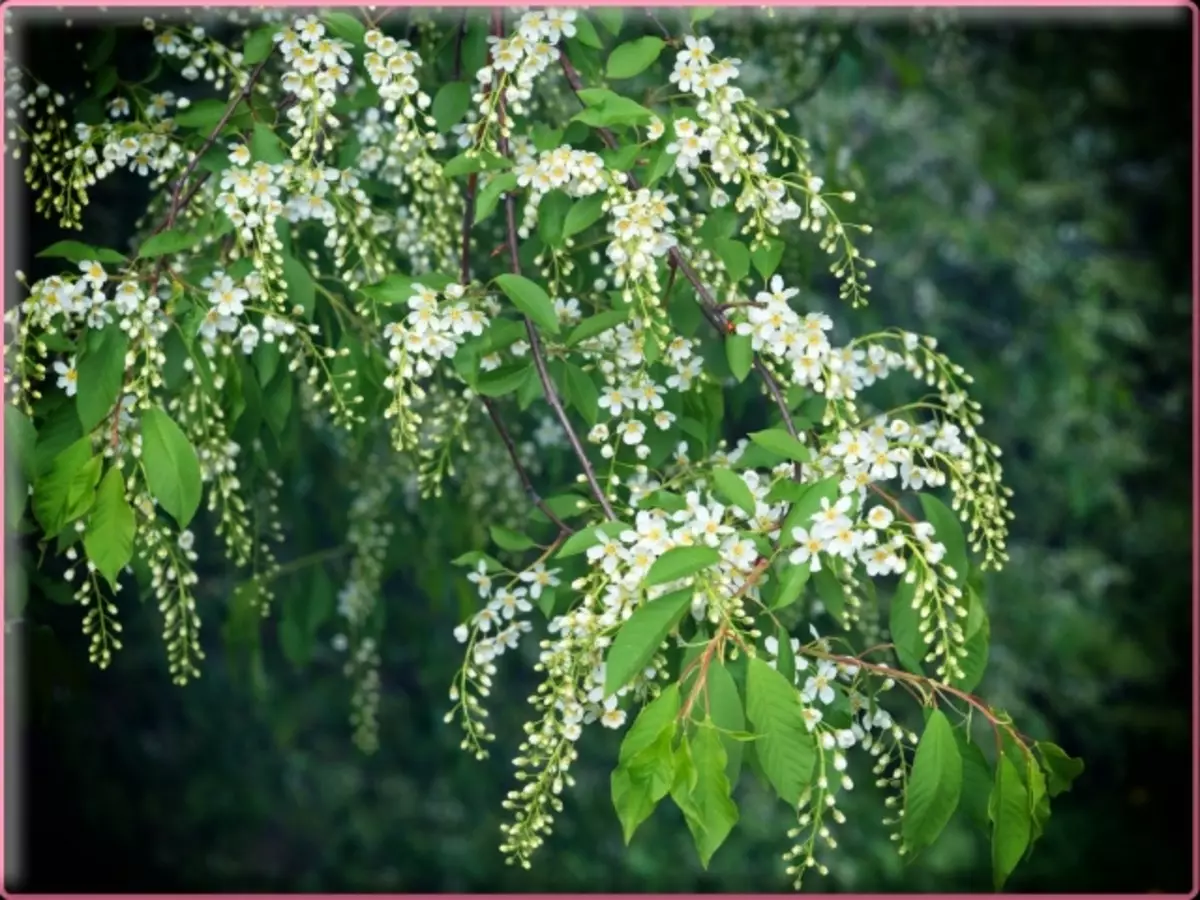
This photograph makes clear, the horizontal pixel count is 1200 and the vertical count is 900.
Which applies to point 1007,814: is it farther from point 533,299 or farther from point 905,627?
point 533,299

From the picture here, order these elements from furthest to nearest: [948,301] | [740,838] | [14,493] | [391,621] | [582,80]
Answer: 1. [948,301]
2. [740,838]
3. [391,621]
4. [582,80]
5. [14,493]

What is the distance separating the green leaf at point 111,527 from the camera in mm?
1406

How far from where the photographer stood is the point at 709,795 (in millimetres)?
1219

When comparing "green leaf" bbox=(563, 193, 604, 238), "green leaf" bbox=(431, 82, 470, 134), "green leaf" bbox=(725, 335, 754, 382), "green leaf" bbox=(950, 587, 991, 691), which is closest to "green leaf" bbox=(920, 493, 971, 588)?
"green leaf" bbox=(950, 587, 991, 691)

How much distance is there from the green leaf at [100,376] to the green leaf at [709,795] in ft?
2.39

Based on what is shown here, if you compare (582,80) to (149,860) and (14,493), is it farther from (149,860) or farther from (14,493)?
(149,860)

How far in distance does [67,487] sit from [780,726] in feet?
2.48

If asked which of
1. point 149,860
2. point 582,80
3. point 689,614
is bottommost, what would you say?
point 149,860

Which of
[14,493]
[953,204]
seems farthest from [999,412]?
[14,493]

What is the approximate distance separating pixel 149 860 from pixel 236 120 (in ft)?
9.23

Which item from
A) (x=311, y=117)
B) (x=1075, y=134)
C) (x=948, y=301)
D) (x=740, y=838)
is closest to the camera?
(x=311, y=117)

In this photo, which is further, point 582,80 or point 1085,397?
point 1085,397

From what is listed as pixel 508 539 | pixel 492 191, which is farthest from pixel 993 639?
pixel 492 191

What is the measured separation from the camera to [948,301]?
14.6ft
